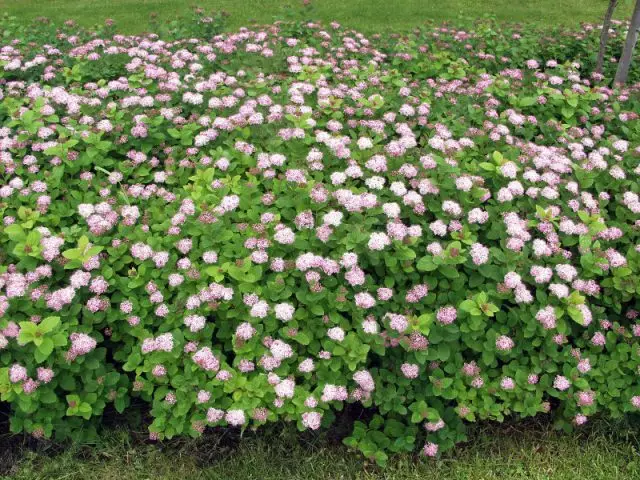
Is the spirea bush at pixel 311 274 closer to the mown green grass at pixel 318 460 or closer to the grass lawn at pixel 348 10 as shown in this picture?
the mown green grass at pixel 318 460

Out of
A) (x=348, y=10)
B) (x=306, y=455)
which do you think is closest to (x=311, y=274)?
(x=306, y=455)

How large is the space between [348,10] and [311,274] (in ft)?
23.5

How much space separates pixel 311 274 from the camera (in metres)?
2.71

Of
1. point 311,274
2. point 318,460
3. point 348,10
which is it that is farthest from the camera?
point 348,10

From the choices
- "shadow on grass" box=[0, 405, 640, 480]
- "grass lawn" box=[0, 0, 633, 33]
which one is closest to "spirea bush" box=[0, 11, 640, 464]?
"shadow on grass" box=[0, 405, 640, 480]

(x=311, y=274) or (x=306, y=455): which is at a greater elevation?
(x=311, y=274)

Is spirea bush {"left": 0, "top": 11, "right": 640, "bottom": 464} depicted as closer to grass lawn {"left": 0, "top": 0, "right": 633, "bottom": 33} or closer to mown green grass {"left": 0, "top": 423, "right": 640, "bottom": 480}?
mown green grass {"left": 0, "top": 423, "right": 640, "bottom": 480}

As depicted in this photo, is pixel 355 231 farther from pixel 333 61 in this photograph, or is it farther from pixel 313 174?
pixel 333 61

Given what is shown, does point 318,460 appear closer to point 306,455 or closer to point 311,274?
point 306,455

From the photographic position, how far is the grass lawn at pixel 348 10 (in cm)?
841

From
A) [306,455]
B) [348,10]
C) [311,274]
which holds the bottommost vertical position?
[306,455]

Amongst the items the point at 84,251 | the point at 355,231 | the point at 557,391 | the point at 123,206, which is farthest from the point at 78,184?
the point at 557,391

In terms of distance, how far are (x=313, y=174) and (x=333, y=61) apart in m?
1.97

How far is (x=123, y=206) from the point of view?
3213mm
